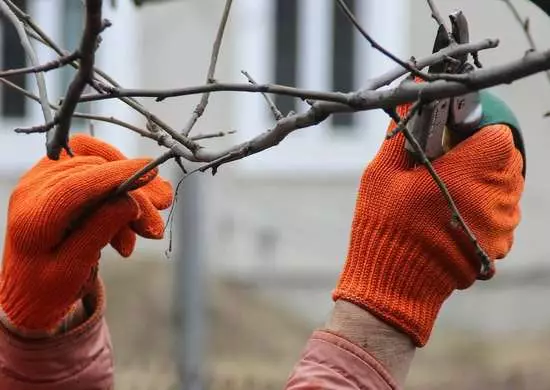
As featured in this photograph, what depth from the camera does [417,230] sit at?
42.9 inches

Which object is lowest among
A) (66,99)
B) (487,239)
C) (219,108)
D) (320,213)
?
(320,213)

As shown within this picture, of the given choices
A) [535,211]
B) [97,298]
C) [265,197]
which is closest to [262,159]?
[265,197]

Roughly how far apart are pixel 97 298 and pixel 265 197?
5.54m

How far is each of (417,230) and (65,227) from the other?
1.11ft

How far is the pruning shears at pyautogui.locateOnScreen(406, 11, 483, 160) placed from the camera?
3.40 ft

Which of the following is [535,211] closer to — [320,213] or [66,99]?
[320,213]

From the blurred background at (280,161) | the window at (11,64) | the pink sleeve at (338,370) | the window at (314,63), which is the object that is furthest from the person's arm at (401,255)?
the window at (11,64)

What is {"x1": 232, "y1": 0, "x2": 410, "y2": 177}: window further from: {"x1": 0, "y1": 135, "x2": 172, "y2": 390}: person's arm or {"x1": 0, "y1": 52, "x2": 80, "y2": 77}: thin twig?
{"x1": 0, "y1": 52, "x2": 80, "y2": 77}: thin twig

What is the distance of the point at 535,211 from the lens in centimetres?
668

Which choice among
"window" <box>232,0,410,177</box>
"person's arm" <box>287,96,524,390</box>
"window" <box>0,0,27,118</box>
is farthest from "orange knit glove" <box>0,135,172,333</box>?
"window" <box>0,0,27,118</box>

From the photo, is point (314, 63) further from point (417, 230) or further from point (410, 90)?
point (410, 90)

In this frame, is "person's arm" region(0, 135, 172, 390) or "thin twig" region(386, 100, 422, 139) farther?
"person's arm" region(0, 135, 172, 390)

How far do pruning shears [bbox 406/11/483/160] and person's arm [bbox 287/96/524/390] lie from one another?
0.01 m

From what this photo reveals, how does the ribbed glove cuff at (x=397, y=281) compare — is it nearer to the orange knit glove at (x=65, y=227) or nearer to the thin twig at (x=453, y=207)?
the thin twig at (x=453, y=207)
